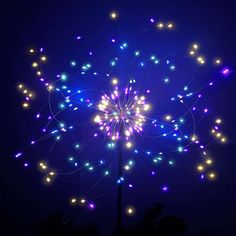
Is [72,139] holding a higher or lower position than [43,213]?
higher

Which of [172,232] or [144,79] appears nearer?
[172,232]

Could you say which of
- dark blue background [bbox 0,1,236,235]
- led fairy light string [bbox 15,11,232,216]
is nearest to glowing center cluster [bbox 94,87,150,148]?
led fairy light string [bbox 15,11,232,216]

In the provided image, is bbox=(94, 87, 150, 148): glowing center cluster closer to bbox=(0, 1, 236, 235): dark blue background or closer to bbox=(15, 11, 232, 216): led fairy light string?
bbox=(15, 11, 232, 216): led fairy light string

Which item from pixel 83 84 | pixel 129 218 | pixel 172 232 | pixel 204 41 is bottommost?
pixel 172 232

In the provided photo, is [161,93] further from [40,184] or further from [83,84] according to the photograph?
[40,184]

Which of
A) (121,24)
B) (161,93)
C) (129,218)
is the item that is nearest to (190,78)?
(161,93)

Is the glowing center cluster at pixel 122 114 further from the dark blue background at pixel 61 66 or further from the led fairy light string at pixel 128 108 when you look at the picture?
the dark blue background at pixel 61 66

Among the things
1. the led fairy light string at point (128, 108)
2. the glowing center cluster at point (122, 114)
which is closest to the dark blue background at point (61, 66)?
the led fairy light string at point (128, 108)
